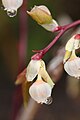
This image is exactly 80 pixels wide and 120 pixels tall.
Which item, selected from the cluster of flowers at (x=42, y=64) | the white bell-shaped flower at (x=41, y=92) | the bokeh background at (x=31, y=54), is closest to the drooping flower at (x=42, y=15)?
the cluster of flowers at (x=42, y=64)

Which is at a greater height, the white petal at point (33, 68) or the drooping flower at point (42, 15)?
the drooping flower at point (42, 15)

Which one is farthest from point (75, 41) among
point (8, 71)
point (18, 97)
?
point (8, 71)

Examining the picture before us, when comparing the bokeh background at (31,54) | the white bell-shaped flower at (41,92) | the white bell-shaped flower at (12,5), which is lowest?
the bokeh background at (31,54)

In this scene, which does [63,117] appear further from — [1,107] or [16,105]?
[16,105]

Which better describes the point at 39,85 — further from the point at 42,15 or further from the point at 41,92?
the point at 42,15

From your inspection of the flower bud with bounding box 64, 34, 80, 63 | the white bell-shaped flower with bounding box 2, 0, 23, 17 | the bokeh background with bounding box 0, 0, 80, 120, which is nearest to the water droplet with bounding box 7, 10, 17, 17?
the white bell-shaped flower with bounding box 2, 0, 23, 17

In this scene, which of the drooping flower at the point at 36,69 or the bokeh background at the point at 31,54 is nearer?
the drooping flower at the point at 36,69

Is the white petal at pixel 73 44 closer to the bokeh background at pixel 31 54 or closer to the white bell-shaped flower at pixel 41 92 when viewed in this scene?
the white bell-shaped flower at pixel 41 92

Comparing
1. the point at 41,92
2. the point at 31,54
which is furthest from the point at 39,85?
the point at 31,54

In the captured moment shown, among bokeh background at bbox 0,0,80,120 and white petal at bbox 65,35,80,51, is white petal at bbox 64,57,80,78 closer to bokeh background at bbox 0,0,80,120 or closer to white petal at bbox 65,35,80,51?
white petal at bbox 65,35,80,51
